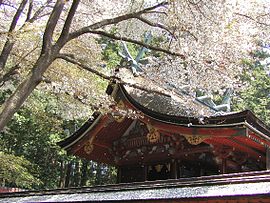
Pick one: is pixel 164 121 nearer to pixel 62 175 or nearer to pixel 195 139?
pixel 195 139

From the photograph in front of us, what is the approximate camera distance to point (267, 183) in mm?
5281

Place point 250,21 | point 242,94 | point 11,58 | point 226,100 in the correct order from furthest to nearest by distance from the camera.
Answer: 1. point 242,94
2. point 226,100
3. point 11,58
4. point 250,21

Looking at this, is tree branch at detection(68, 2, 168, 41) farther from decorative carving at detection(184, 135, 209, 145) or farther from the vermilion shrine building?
decorative carving at detection(184, 135, 209, 145)

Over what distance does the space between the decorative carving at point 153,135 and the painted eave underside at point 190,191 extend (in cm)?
226

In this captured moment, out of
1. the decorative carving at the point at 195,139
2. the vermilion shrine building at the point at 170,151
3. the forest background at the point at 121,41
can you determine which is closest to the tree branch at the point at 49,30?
the forest background at the point at 121,41

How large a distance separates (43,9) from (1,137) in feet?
39.0

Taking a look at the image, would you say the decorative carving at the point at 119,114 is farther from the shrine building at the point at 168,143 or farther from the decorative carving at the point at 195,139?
the decorative carving at the point at 195,139

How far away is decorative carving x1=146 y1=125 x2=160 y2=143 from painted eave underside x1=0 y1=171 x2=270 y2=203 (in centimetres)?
226

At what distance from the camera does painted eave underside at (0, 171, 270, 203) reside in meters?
5.30

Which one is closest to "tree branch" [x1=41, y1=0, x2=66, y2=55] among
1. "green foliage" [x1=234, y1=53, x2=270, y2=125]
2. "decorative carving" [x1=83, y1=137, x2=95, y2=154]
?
"decorative carving" [x1=83, y1=137, x2=95, y2=154]

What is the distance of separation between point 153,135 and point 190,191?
12.0 feet

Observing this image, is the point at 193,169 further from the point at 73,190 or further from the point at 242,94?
the point at 242,94

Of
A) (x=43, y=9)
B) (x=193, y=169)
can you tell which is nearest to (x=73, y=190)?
(x=193, y=169)

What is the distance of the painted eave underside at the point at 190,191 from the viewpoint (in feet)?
17.4
